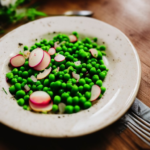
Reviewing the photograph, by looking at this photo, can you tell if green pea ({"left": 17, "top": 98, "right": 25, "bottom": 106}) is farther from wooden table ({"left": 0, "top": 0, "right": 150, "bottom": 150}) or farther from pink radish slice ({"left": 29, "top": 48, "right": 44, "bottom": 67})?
pink radish slice ({"left": 29, "top": 48, "right": 44, "bottom": 67})

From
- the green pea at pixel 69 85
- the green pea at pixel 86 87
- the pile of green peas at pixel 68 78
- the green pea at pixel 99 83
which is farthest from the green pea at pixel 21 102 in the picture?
the green pea at pixel 99 83

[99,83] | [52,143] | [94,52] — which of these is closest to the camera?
[52,143]

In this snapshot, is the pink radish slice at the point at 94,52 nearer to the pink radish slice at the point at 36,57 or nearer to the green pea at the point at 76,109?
the pink radish slice at the point at 36,57

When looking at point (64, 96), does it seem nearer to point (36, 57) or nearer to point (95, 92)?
point (95, 92)

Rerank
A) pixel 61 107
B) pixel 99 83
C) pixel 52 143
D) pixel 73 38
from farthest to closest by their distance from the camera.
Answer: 1. pixel 73 38
2. pixel 99 83
3. pixel 61 107
4. pixel 52 143

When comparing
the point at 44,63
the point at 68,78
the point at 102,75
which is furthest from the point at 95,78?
the point at 44,63

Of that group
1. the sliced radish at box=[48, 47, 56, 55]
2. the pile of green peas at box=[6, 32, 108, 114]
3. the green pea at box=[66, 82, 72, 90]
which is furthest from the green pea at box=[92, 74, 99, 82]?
the sliced radish at box=[48, 47, 56, 55]
